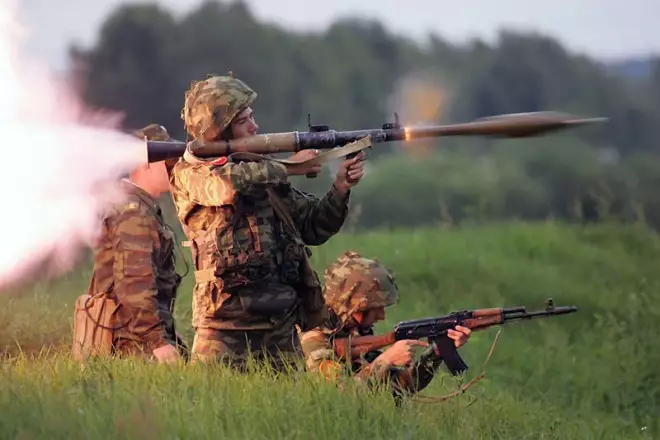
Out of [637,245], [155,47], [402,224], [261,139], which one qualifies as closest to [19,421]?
[261,139]

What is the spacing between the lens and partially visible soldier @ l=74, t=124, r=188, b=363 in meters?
6.29

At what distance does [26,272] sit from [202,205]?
500 centimetres

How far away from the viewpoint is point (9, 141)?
708 centimetres

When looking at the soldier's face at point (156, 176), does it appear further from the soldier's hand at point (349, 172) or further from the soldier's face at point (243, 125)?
the soldier's hand at point (349, 172)

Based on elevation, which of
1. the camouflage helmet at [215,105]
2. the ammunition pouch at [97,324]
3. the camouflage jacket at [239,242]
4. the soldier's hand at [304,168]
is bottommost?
the ammunition pouch at [97,324]

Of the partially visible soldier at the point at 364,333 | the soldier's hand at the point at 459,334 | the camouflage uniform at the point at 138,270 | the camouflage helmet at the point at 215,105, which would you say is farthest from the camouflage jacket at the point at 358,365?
the camouflage helmet at the point at 215,105

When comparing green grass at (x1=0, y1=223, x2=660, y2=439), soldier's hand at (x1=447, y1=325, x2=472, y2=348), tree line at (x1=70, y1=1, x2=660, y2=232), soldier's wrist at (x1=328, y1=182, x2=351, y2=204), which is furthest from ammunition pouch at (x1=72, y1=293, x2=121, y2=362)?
tree line at (x1=70, y1=1, x2=660, y2=232)

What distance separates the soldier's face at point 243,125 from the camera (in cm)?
614

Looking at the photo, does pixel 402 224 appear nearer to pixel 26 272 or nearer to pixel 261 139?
pixel 26 272

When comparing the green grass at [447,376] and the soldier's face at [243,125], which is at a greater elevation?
the soldier's face at [243,125]

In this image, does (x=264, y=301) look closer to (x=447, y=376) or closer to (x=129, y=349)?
(x=129, y=349)

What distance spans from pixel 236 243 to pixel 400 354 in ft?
3.26

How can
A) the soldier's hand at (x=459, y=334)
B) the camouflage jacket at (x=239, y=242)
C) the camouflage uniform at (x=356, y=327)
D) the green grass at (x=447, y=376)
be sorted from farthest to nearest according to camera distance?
1. the soldier's hand at (x=459, y=334)
2. the camouflage uniform at (x=356, y=327)
3. the camouflage jacket at (x=239, y=242)
4. the green grass at (x=447, y=376)

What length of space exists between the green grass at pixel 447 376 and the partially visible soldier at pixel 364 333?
0.19 meters
